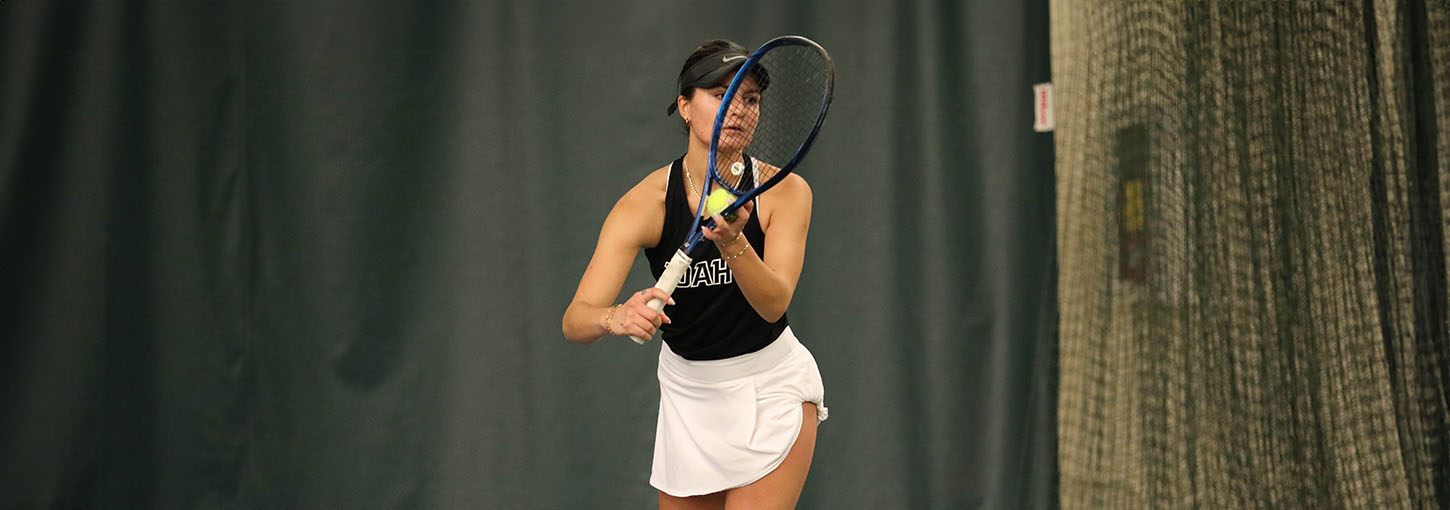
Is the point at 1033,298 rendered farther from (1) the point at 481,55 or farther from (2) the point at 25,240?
(2) the point at 25,240

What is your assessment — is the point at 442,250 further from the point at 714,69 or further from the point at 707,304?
the point at 714,69

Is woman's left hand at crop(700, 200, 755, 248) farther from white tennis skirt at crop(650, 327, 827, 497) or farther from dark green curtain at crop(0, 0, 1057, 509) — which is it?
dark green curtain at crop(0, 0, 1057, 509)

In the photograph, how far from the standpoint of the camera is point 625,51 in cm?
359

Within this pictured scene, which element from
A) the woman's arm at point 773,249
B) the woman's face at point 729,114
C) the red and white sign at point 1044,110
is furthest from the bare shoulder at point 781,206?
the red and white sign at point 1044,110

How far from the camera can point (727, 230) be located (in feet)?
5.97

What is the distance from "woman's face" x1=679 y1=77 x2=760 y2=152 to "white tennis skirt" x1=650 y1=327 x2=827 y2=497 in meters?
0.41

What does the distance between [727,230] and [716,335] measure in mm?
418

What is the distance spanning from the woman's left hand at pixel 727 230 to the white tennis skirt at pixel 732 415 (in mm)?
394

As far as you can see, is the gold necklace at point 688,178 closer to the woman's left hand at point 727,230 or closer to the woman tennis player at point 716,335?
the woman tennis player at point 716,335

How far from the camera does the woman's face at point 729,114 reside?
206 cm

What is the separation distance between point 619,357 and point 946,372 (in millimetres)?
1037

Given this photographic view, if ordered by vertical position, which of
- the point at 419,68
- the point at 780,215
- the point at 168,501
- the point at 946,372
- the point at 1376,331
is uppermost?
the point at 419,68

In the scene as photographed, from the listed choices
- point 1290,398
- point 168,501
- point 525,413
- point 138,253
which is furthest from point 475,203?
point 1290,398

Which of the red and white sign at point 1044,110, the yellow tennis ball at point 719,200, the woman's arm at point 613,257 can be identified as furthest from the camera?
the red and white sign at point 1044,110
